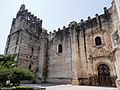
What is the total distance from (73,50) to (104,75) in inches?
180

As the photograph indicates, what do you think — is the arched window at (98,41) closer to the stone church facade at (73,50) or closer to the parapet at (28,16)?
the stone church facade at (73,50)

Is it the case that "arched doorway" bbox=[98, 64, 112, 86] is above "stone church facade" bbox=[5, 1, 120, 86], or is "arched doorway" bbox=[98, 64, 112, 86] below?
below

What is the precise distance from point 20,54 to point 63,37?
6.90 metres

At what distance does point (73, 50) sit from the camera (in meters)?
15.2

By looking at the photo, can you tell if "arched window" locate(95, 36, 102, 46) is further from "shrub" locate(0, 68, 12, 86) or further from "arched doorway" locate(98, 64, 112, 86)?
"shrub" locate(0, 68, 12, 86)

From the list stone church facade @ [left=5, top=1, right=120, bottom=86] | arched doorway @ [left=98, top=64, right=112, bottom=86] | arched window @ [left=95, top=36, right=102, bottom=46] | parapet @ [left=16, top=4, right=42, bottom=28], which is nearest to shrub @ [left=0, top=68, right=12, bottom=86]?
stone church facade @ [left=5, top=1, right=120, bottom=86]

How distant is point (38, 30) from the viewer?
23.0 meters

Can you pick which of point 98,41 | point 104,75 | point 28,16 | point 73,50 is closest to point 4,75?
point 73,50

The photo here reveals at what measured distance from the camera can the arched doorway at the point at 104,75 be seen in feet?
40.9

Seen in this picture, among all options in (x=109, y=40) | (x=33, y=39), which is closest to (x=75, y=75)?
(x=109, y=40)

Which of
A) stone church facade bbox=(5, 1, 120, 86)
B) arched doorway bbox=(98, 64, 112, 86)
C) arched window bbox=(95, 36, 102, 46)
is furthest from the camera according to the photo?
arched window bbox=(95, 36, 102, 46)

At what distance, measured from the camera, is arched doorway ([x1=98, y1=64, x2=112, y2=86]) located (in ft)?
40.9

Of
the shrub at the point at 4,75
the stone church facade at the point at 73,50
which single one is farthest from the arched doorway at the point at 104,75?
the shrub at the point at 4,75

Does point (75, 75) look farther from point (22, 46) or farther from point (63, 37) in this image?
point (22, 46)
